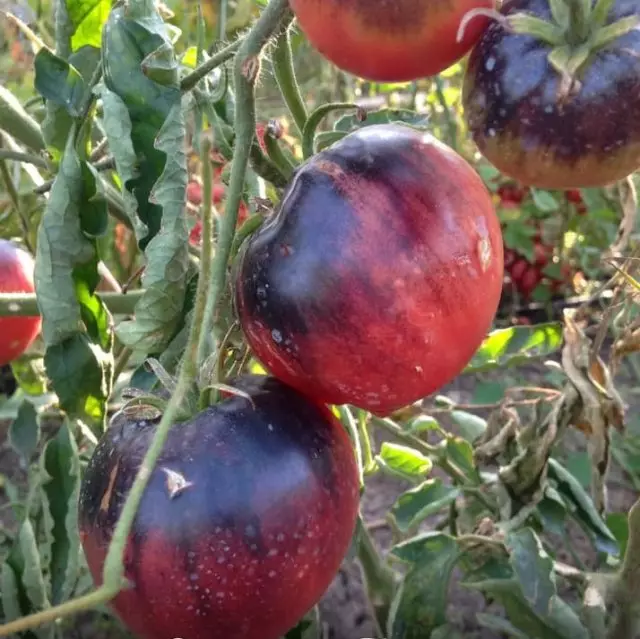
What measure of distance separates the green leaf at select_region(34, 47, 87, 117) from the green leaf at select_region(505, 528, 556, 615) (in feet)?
1.79

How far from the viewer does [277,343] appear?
495mm

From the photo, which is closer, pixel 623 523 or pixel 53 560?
pixel 53 560

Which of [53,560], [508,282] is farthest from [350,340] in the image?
[508,282]

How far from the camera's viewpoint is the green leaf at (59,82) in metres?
0.66

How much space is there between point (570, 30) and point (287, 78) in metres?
0.21

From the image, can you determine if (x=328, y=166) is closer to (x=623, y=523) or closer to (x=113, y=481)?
(x=113, y=481)

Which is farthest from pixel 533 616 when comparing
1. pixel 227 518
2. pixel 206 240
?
pixel 206 240

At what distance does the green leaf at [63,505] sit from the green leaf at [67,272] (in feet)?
0.65

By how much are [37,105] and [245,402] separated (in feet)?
2.69

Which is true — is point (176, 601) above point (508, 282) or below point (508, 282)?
above

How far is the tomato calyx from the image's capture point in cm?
44

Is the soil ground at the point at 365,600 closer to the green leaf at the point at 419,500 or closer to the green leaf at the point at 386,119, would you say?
the green leaf at the point at 419,500

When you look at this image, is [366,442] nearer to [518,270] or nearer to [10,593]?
[10,593]

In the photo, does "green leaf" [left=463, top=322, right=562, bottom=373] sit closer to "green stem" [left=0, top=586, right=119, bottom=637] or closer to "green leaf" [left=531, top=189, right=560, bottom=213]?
"green stem" [left=0, top=586, right=119, bottom=637]
